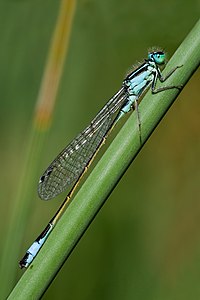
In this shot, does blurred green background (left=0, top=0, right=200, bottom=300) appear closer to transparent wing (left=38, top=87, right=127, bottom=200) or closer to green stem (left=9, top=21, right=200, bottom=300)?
transparent wing (left=38, top=87, right=127, bottom=200)

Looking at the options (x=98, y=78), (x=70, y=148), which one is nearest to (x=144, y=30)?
(x=98, y=78)

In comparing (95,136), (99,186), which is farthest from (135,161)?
(99,186)

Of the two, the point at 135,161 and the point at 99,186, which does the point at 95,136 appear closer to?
the point at 135,161

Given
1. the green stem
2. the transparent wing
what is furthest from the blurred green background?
the green stem

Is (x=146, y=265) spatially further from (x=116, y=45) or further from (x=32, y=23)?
(x=32, y=23)

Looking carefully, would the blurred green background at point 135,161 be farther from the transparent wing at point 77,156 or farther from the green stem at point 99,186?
the green stem at point 99,186

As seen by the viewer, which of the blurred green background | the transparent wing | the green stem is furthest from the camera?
the blurred green background

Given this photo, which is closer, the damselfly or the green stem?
the green stem
